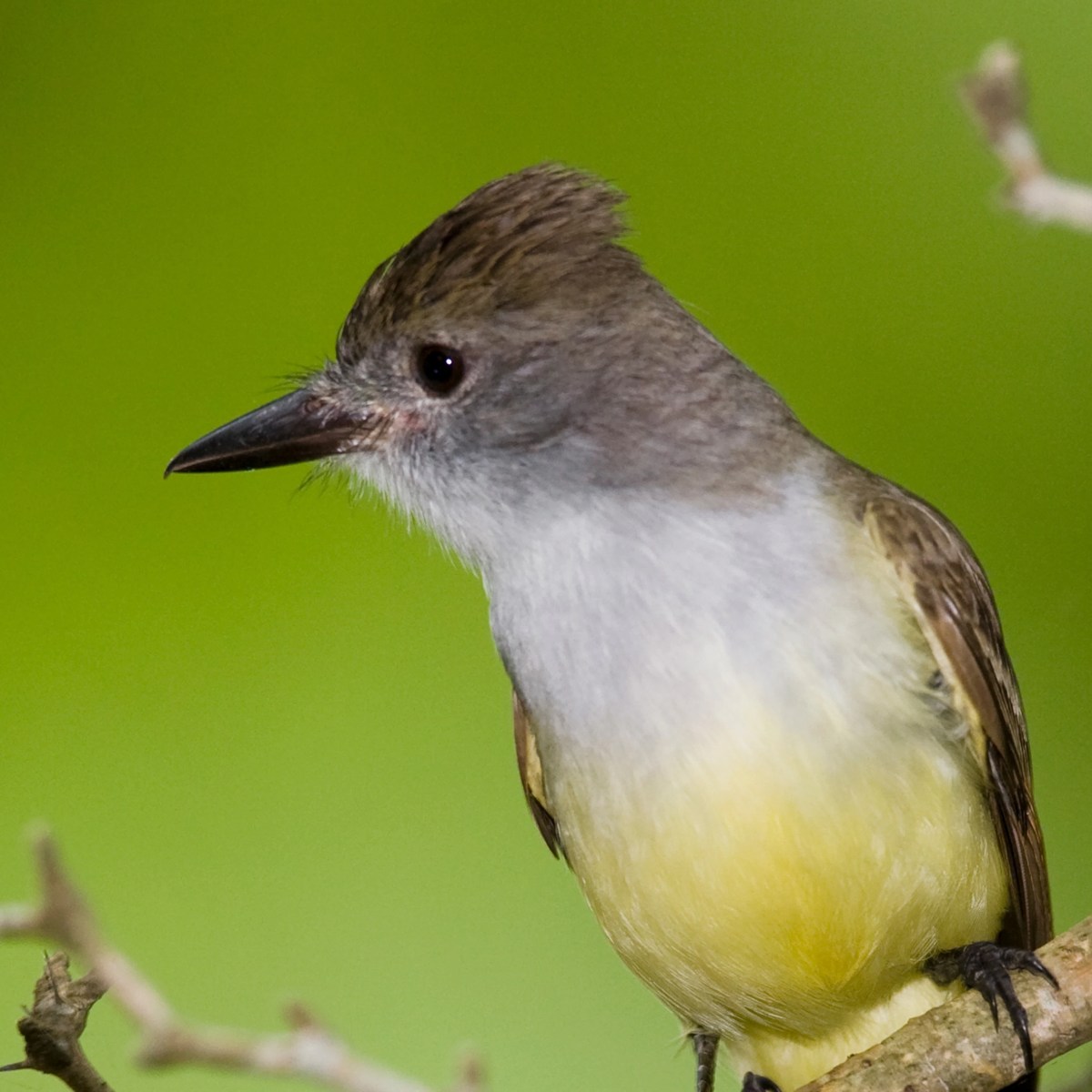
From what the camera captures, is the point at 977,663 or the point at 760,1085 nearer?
the point at 977,663

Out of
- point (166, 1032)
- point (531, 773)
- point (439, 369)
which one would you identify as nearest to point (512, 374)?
point (439, 369)

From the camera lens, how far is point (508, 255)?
1.60 m

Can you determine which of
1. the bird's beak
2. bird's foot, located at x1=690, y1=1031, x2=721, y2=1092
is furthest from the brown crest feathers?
bird's foot, located at x1=690, y1=1031, x2=721, y2=1092

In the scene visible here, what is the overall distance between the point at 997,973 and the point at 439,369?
2.51 ft

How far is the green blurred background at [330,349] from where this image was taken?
2439 millimetres

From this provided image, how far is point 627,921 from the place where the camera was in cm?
157

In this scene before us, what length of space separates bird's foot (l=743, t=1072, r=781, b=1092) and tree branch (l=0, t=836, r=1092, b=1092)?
0.37 metres

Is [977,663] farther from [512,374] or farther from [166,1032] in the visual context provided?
[166,1032]

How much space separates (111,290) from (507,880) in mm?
1121

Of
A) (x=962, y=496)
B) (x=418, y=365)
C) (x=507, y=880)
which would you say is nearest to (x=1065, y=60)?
(x=962, y=496)

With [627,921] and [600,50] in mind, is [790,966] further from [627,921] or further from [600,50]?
[600,50]

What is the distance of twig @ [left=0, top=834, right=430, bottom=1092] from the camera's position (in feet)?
2.37

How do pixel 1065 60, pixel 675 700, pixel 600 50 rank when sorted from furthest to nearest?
pixel 600 50 < pixel 1065 60 < pixel 675 700

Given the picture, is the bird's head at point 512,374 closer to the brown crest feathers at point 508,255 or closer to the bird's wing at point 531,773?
the brown crest feathers at point 508,255
